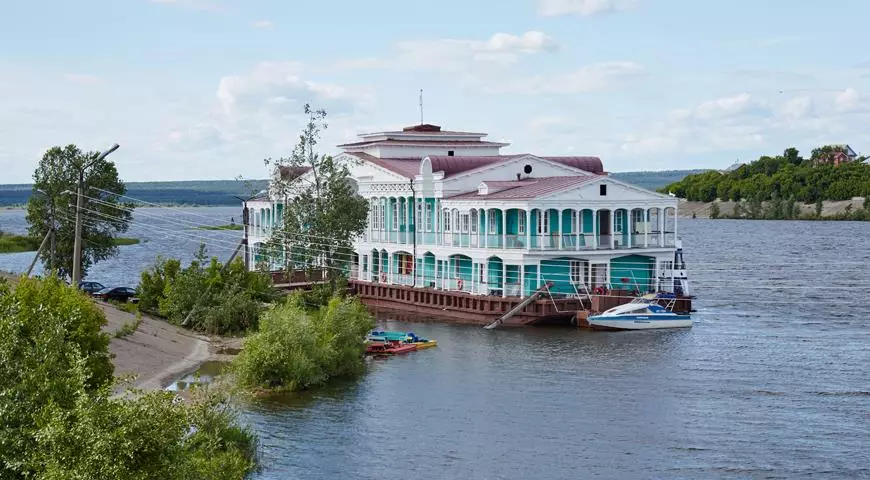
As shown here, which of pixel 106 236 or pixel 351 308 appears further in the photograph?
pixel 106 236

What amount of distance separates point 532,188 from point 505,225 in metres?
2.19

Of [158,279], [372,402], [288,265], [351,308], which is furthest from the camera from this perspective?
[288,265]

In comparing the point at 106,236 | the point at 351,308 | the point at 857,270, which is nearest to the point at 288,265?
the point at 106,236

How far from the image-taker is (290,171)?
6975 centimetres

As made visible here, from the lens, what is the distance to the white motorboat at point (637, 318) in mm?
54719

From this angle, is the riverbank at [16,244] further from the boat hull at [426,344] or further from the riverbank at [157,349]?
the boat hull at [426,344]

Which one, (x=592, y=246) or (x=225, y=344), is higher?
(x=592, y=246)

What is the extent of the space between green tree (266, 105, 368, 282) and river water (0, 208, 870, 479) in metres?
6.30

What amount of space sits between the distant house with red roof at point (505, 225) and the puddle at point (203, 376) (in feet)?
60.0

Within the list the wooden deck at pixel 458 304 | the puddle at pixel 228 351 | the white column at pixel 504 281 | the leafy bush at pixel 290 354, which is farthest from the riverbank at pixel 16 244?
the leafy bush at pixel 290 354

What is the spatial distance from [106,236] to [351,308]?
30143 mm

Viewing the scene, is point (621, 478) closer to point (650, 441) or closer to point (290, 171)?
point (650, 441)

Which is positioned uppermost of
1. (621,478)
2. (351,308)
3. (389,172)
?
(389,172)

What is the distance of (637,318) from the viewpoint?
54.8m
